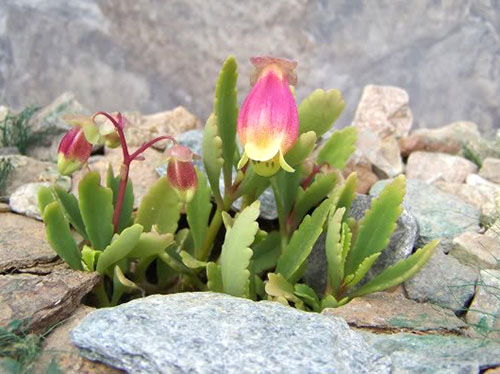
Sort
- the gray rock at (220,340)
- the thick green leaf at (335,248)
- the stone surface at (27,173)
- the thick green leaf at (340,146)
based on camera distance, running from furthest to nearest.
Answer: the stone surface at (27,173) < the thick green leaf at (340,146) < the thick green leaf at (335,248) < the gray rock at (220,340)

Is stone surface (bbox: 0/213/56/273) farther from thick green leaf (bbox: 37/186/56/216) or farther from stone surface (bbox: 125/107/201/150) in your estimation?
stone surface (bbox: 125/107/201/150)

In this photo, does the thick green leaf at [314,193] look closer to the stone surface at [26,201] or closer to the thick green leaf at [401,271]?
the thick green leaf at [401,271]

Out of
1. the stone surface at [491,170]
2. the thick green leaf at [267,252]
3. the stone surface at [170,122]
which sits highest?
the stone surface at [170,122]

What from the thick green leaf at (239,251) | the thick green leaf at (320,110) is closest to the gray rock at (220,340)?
the thick green leaf at (239,251)

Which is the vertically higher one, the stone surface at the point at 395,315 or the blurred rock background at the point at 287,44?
the blurred rock background at the point at 287,44

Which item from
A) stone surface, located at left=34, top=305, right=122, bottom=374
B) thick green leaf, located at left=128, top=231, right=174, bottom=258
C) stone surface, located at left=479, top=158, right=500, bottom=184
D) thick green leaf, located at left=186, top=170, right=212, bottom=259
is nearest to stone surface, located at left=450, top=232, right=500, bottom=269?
stone surface, located at left=479, top=158, right=500, bottom=184
